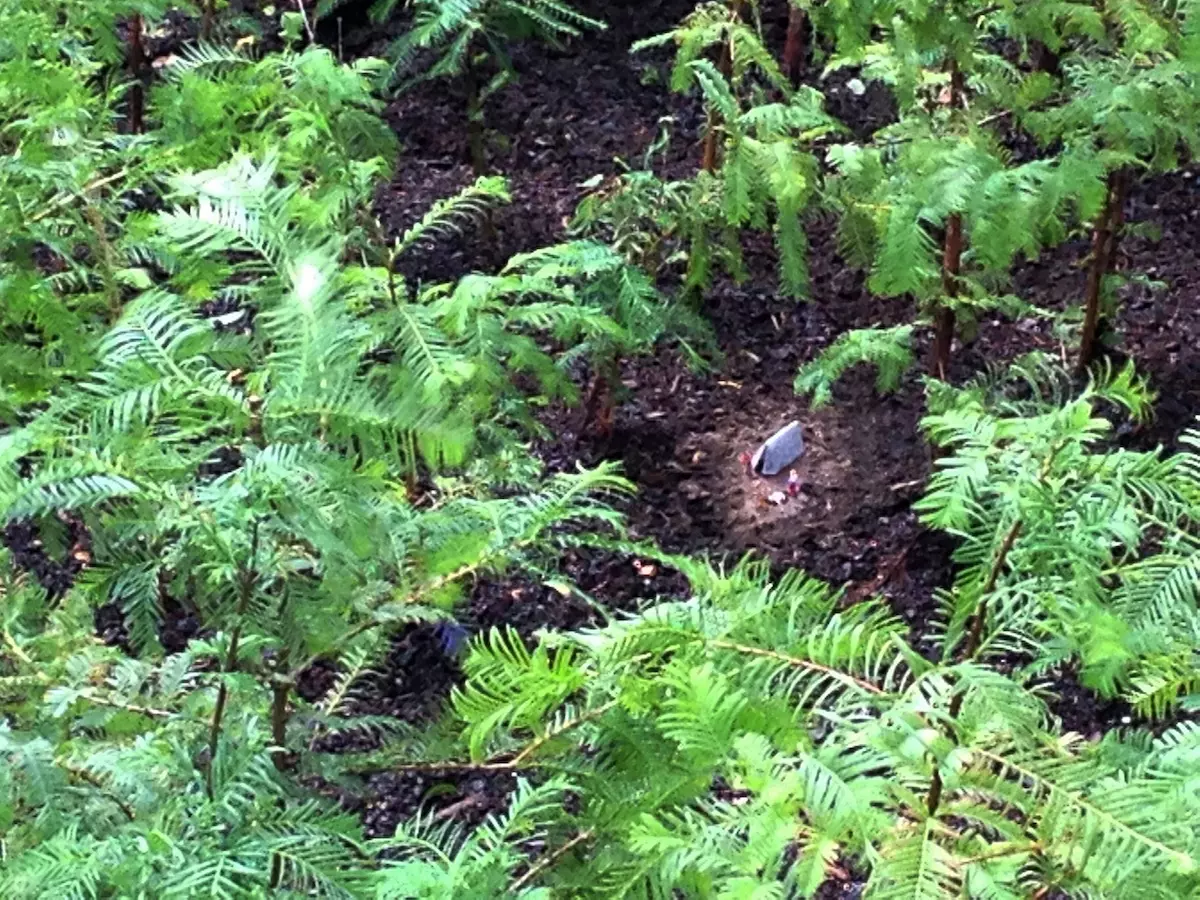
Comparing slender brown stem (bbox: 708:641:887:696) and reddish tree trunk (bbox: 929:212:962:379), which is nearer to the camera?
slender brown stem (bbox: 708:641:887:696)

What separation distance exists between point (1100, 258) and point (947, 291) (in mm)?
395

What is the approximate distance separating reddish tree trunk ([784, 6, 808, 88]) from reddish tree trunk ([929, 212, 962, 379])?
4.52 feet

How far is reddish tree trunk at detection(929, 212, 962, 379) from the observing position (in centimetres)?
288

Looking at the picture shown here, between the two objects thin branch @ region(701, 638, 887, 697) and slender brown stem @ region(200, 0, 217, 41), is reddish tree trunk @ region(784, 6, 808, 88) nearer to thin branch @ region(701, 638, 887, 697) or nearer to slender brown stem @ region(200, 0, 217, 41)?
slender brown stem @ region(200, 0, 217, 41)

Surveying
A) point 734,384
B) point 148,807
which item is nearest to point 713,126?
point 734,384

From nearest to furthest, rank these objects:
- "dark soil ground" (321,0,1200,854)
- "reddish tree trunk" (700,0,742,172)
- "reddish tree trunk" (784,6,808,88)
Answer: "dark soil ground" (321,0,1200,854), "reddish tree trunk" (700,0,742,172), "reddish tree trunk" (784,6,808,88)

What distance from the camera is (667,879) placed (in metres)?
1.42

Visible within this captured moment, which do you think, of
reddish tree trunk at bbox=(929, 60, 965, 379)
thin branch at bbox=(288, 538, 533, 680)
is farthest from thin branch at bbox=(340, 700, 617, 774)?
reddish tree trunk at bbox=(929, 60, 965, 379)

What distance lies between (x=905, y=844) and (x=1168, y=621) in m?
0.45

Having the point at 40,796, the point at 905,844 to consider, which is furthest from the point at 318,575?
the point at 905,844

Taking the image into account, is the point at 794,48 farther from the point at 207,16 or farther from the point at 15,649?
the point at 15,649

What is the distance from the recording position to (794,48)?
414cm

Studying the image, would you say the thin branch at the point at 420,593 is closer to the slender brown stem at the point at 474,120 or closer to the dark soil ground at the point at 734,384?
the dark soil ground at the point at 734,384

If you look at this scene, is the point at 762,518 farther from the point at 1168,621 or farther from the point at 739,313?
the point at 1168,621
